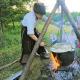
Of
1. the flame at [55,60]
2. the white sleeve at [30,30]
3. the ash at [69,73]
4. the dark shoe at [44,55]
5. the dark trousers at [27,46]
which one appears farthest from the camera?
the dark shoe at [44,55]

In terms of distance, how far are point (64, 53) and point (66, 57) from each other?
0.10 metres

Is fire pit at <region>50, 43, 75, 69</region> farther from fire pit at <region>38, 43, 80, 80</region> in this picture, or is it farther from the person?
the person

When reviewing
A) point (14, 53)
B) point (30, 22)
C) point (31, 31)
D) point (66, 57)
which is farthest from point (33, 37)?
point (14, 53)

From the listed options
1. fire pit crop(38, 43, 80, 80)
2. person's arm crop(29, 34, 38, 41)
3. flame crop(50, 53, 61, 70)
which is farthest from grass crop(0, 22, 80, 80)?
person's arm crop(29, 34, 38, 41)

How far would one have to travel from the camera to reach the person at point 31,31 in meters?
6.42

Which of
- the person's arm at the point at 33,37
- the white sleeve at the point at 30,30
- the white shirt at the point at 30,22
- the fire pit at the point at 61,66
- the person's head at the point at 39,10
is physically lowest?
the fire pit at the point at 61,66

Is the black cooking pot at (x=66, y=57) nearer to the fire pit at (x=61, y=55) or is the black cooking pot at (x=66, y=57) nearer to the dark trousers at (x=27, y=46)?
the fire pit at (x=61, y=55)

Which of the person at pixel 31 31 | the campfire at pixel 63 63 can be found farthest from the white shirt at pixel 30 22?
the campfire at pixel 63 63

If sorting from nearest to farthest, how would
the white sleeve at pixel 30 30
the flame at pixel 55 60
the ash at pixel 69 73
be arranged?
the white sleeve at pixel 30 30, the ash at pixel 69 73, the flame at pixel 55 60

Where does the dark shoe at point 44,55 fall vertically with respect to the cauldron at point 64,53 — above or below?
below

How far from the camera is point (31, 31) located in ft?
21.0

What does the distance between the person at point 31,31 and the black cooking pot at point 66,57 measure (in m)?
0.47

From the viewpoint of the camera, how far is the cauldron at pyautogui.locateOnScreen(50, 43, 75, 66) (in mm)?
6523

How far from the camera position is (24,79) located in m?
6.44
